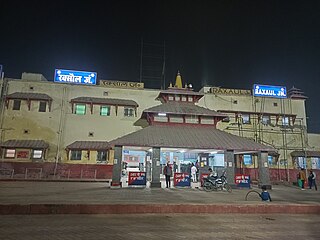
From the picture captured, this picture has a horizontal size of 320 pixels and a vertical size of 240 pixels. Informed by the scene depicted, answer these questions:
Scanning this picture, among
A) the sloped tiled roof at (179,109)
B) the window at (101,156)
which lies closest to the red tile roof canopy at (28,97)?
the window at (101,156)

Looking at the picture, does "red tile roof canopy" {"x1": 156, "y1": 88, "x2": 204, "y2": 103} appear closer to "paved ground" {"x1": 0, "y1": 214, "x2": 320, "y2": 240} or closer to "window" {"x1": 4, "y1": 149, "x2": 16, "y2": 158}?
"window" {"x1": 4, "y1": 149, "x2": 16, "y2": 158}

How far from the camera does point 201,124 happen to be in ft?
89.9

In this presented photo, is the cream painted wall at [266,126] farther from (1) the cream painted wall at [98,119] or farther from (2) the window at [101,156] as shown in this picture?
(2) the window at [101,156]

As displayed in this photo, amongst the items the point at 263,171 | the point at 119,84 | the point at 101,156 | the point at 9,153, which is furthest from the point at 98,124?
the point at 263,171

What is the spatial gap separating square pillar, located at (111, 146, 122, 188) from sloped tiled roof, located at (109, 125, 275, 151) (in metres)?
0.86

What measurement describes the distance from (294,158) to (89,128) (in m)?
28.5

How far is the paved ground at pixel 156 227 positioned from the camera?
7371 mm

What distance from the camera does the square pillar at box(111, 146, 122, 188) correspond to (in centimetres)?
2067

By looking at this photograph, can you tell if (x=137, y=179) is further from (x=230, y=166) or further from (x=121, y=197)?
(x=230, y=166)

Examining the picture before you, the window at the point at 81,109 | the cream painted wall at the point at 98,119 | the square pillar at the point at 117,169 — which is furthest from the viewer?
the window at the point at 81,109

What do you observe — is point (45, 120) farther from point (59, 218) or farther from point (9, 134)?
point (59, 218)

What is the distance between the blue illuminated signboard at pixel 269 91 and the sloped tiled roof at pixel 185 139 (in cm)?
1494

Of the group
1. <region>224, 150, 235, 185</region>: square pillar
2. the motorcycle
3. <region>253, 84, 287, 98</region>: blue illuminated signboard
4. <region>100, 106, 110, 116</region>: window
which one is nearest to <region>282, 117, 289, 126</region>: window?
<region>253, 84, 287, 98</region>: blue illuminated signboard

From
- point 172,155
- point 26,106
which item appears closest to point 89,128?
point 26,106
